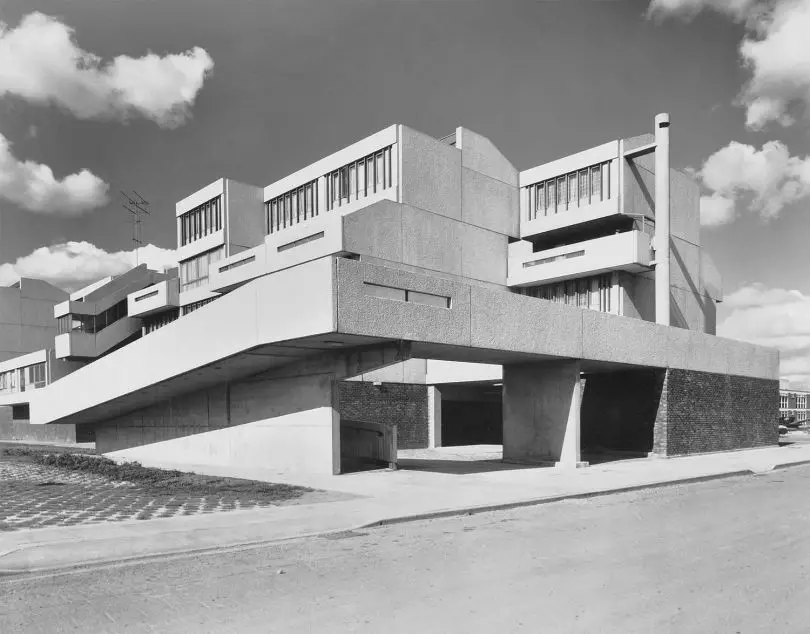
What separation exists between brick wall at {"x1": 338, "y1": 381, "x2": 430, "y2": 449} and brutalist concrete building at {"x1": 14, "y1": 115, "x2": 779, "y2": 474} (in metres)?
0.09

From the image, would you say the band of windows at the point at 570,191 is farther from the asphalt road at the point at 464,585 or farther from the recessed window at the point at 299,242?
the asphalt road at the point at 464,585

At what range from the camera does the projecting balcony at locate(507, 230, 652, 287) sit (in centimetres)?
3656

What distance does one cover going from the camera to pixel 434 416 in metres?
33.1

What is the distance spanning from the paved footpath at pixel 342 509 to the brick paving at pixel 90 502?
2.87 feet

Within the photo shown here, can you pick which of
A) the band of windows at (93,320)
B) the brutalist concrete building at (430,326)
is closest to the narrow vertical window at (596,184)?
the brutalist concrete building at (430,326)

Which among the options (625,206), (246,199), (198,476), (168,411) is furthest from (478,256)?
(198,476)

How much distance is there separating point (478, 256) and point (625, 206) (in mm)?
8311

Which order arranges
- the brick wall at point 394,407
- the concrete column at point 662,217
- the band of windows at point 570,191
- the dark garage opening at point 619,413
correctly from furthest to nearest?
the band of windows at point 570,191 → the concrete column at point 662,217 → the brick wall at point 394,407 → the dark garage opening at point 619,413

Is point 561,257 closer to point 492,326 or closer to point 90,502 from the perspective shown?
point 492,326

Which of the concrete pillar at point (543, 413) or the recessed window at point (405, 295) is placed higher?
the recessed window at point (405, 295)

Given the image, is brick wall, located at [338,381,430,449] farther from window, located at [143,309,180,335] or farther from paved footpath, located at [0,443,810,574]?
window, located at [143,309,180,335]

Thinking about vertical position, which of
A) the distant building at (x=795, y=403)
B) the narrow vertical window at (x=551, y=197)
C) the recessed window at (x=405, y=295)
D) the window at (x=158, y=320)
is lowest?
the distant building at (x=795, y=403)

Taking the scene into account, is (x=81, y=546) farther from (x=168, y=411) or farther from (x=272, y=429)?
(x=168, y=411)

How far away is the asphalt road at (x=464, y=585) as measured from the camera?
609cm
